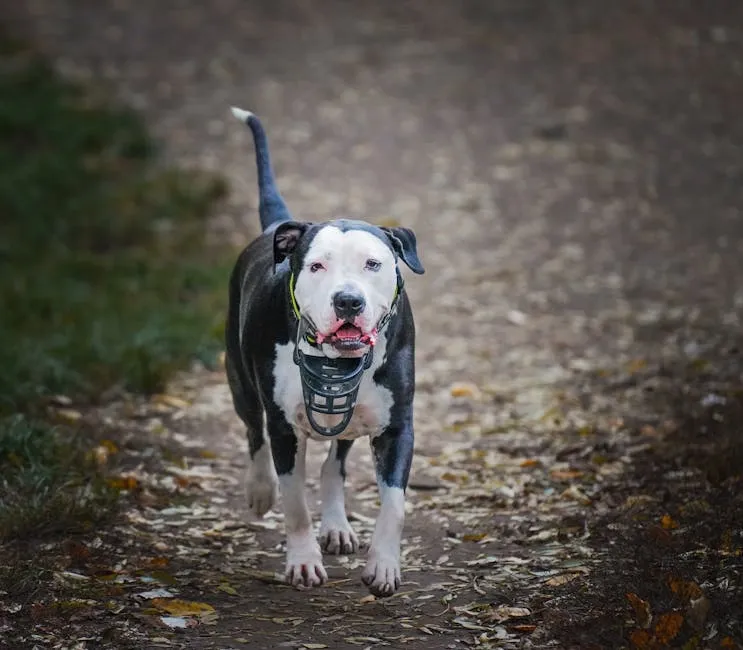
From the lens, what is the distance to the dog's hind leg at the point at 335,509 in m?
4.86

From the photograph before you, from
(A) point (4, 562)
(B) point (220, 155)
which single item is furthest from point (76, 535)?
(B) point (220, 155)

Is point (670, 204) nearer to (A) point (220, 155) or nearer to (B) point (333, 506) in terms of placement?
(A) point (220, 155)

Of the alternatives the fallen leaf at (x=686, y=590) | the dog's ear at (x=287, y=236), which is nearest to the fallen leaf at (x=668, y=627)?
the fallen leaf at (x=686, y=590)

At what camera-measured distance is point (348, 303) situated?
380 centimetres

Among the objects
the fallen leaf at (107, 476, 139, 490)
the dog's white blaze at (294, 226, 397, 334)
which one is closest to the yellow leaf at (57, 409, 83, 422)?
the fallen leaf at (107, 476, 139, 490)

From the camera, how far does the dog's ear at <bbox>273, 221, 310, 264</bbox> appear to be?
4.18 meters

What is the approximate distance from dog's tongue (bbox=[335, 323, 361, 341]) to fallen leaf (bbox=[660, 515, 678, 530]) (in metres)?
1.54

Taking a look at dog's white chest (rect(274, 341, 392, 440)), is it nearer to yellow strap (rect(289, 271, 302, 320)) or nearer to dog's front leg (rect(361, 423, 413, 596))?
dog's front leg (rect(361, 423, 413, 596))

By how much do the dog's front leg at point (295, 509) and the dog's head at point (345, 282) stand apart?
1.83 feet

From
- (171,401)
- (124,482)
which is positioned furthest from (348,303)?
(171,401)

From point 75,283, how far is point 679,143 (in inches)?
211

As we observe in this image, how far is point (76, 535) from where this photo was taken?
482cm

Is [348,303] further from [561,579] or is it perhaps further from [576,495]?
[576,495]

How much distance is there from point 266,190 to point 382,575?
71.7 inches
